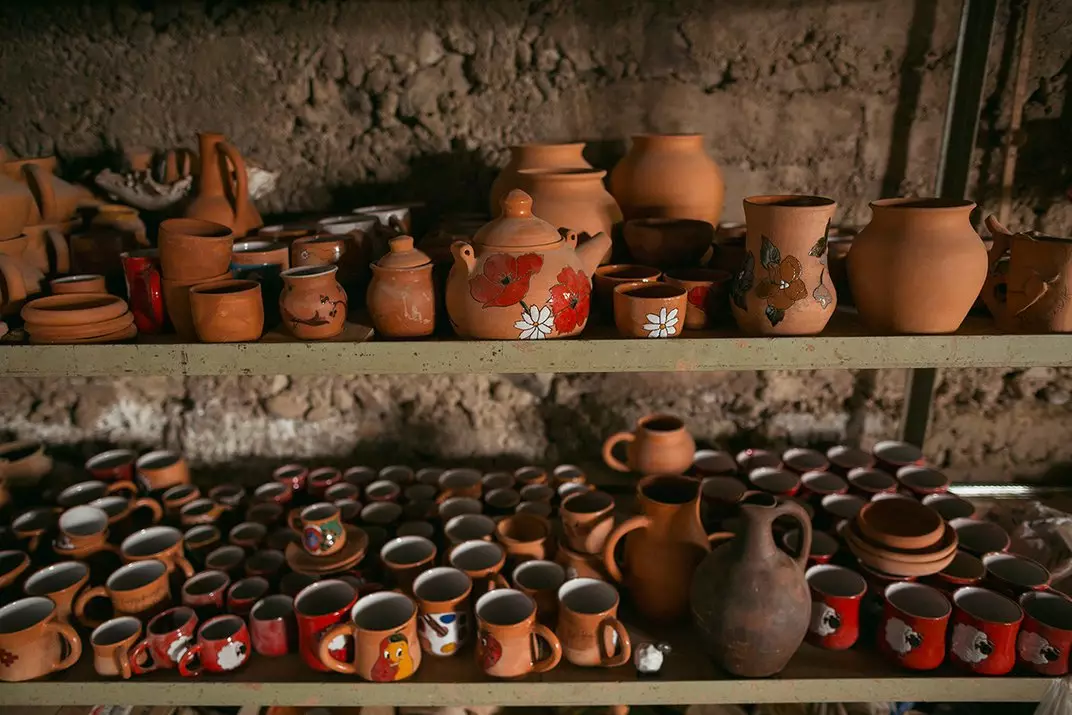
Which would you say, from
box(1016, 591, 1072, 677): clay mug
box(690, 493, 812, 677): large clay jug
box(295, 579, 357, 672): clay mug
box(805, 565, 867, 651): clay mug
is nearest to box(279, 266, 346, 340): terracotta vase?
box(295, 579, 357, 672): clay mug

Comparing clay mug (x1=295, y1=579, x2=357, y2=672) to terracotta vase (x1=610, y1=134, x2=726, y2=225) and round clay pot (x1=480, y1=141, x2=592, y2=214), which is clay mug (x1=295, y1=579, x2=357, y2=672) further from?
terracotta vase (x1=610, y1=134, x2=726, y2=225)

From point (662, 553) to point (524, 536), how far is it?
294 mm

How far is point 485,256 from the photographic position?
1.07 metres

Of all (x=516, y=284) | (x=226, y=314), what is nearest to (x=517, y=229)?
(x=516, y=284)

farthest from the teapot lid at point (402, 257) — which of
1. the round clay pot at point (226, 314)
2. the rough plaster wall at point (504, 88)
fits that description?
the rough plaster wall at point (504, 88)

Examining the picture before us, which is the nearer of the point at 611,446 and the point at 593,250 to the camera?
the point at 593,250

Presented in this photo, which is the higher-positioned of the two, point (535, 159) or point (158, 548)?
point (535, 159)

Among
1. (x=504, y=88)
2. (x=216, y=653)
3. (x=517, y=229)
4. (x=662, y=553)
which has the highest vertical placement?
(x=504, y=88)

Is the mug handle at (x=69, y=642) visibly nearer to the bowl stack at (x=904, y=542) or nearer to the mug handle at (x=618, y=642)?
the mug handle at (x=618, y=642)

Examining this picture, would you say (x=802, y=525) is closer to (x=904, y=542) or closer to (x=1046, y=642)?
(x=904, y=542)

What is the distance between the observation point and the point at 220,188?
1.36 metres

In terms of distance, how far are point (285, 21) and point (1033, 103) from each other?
→ 5.22 ft

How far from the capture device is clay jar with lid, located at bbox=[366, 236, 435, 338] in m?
1.09

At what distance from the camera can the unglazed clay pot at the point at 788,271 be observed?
1.05m
